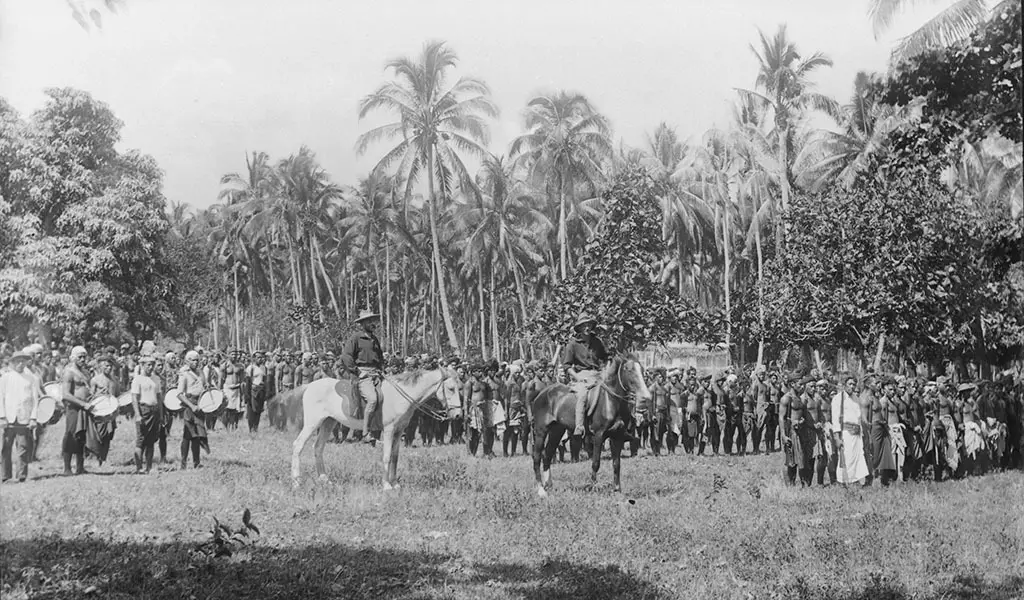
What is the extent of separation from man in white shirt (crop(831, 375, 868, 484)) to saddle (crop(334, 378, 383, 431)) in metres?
7.16

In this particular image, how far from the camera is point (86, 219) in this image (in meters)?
11.5

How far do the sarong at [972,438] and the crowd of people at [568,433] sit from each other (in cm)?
2

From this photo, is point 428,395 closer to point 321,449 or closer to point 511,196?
point 321,449

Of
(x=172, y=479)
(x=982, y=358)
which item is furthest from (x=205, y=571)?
(x=982, y=358)

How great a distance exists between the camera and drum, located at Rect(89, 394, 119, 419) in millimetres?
11906

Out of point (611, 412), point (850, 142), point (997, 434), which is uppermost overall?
point (850, 142)

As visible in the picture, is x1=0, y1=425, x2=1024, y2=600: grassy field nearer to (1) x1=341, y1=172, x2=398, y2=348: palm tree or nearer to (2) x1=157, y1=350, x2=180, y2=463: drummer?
(2) x1=157, y1=350, x2=180, y2=463: drummer

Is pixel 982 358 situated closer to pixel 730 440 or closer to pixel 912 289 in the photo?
pixel 912 289

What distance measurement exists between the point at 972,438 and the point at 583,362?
768 cm

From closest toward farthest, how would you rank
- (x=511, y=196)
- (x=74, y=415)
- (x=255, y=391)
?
1. (x=74, y=415)
2. (x=255, y=391)
3. (x=511, y=196)

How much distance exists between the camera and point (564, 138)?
2627cm

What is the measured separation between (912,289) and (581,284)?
711 centimetres

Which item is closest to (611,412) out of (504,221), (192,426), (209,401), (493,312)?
(209,401)

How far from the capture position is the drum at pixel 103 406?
39.1 ft
